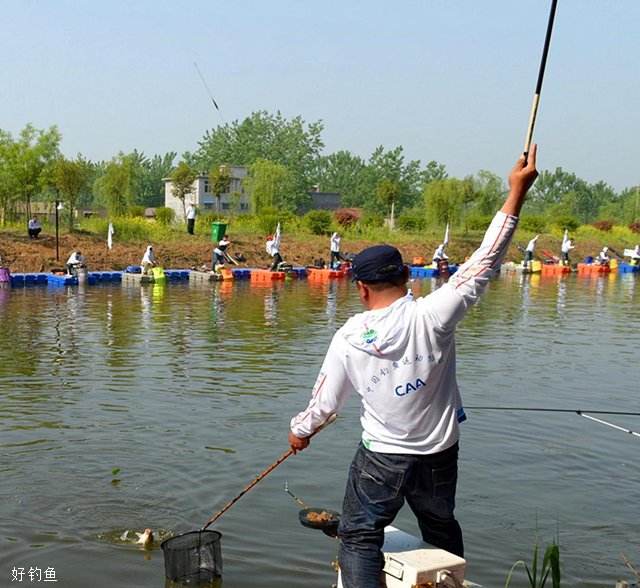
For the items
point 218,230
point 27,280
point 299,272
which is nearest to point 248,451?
point 27,280

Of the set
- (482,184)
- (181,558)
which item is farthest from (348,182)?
(181,558)

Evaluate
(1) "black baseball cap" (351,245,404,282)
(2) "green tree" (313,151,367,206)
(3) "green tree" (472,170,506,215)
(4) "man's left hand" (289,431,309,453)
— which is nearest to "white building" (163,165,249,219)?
(3) "green tree" (472,170,506,215)

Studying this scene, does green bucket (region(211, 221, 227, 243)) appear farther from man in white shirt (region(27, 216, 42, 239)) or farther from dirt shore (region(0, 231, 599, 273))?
man in white shirt (region(27, 216, 42, 239))

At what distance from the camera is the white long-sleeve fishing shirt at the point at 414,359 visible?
340 centimetres

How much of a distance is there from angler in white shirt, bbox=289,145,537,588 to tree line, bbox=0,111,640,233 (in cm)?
3158

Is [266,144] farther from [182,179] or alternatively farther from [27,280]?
[27,280]

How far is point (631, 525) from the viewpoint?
5.93 meters

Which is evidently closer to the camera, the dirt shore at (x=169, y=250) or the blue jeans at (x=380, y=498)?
the blue jeans at (x=380, y=498)

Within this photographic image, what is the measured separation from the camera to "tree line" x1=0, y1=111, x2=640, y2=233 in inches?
1321

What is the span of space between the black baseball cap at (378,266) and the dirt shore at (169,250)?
25.9 meters

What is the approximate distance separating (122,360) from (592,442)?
670 cm

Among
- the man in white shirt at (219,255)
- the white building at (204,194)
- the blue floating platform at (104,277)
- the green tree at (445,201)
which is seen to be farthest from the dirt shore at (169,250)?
the white building at (204,194)

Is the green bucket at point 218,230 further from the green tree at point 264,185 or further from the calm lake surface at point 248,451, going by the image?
the calm lake surface at point 248,451

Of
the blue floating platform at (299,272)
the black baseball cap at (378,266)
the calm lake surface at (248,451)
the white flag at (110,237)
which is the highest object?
the black baseball cap at (378,266)
